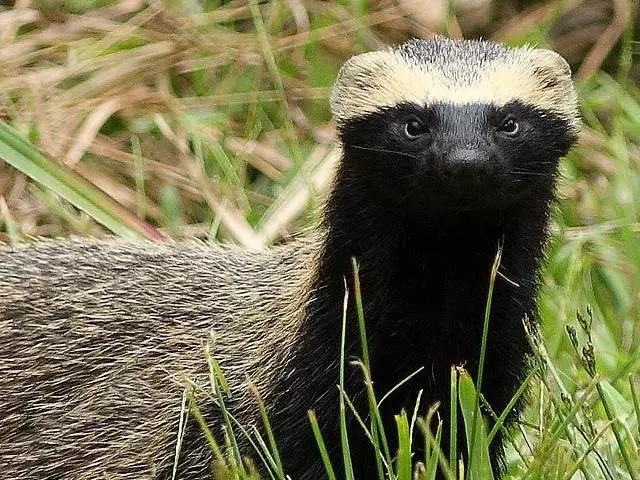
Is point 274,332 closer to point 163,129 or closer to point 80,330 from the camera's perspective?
point 80,330

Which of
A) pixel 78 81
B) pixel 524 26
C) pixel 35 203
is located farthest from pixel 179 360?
pixel 524 26

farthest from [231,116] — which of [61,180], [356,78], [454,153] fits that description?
[454,153]

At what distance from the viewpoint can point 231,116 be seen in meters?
5.68

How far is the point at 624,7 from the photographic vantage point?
20.6 feet

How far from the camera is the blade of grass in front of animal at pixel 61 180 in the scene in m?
4.42

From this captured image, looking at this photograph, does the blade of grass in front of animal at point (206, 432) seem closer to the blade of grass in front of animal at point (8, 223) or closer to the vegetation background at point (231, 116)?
the vegetation background at point (231, 116)

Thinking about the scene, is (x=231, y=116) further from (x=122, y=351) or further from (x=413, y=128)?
(x=413, y=128)

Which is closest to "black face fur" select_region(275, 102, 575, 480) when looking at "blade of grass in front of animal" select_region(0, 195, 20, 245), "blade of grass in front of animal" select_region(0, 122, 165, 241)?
"blade of grass in front of animal" select_region(0, 122, 165, 241)

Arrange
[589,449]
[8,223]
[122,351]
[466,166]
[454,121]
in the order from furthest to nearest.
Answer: [8,223], [122,351], [454,121], [466,166], [589,449]

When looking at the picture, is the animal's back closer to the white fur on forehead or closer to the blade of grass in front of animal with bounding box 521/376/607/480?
the white fur on forehead

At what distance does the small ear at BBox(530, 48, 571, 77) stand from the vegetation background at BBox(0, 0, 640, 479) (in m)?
1.12

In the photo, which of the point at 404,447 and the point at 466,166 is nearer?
the point at 404,447

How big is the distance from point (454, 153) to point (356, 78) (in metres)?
0.52

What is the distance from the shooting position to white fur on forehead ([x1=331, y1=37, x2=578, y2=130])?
320 cm
